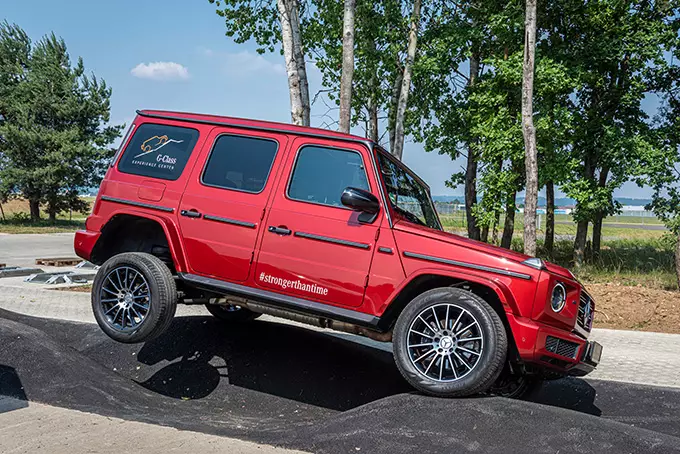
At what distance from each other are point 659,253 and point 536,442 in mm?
22856

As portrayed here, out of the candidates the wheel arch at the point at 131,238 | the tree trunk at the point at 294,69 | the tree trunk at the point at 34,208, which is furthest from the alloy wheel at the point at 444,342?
the tree trunk at the point at 34,208

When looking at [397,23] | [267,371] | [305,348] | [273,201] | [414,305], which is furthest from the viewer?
[397,23]

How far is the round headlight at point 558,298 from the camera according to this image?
523 centimetres

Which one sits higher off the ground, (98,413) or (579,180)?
(579,180)

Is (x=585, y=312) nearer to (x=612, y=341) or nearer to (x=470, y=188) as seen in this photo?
(x=612, y=341)

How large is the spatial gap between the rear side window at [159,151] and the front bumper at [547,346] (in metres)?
3.54

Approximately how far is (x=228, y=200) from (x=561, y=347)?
3294mm

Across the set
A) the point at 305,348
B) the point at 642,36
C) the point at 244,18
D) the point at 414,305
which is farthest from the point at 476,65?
the point at 414,305

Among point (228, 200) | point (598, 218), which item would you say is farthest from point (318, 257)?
point (598, 218)

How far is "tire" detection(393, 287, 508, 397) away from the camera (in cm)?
502

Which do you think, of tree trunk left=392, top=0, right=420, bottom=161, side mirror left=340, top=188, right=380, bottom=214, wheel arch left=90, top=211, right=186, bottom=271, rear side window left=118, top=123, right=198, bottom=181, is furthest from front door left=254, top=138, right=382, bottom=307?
tree trunk left=392, top=0, right=420, bottom=161

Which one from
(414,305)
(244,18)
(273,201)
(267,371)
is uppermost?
(244,18)

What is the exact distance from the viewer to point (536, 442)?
4711mm

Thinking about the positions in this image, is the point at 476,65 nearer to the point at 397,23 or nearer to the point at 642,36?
the point at 397,23
